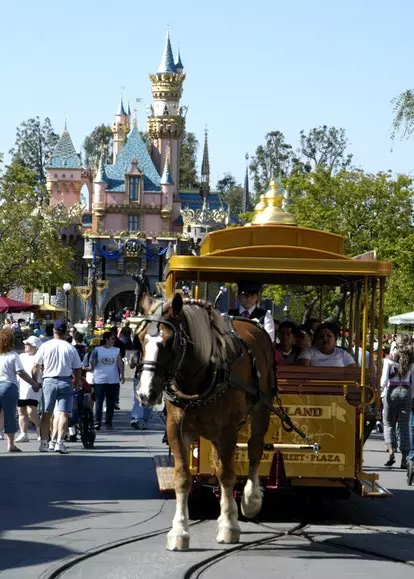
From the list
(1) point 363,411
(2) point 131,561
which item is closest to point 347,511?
(1) point 363,411

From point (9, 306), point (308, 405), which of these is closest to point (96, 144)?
point (9, 306)

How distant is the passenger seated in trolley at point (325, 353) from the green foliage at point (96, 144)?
11045cm

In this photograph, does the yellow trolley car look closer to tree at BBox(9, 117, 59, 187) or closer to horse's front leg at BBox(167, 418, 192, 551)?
horse's front leg at BBox(167, 418, 192, 551)

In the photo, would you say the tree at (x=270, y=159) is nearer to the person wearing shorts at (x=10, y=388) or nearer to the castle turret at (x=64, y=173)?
the castle turret at (x=64, y=173)

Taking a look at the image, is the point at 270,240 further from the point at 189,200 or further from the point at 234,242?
the point at 189,200

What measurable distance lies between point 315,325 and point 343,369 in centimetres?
178

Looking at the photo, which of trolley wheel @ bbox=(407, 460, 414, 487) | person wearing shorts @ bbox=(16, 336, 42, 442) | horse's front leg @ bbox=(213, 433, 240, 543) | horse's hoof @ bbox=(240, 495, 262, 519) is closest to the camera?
horse's front leg @ bbox=(213, 433, 240, 543)

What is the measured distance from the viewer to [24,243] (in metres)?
56.2

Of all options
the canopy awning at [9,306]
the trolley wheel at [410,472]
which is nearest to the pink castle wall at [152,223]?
the canopy awning at [9,306]

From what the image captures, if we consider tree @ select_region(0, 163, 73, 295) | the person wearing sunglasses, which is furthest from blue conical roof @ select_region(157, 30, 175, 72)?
the person wearing sunglasses

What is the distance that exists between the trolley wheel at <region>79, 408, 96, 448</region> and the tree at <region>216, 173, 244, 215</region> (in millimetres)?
107148

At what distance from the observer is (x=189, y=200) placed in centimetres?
11006

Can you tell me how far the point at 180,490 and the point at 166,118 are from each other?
321 feet

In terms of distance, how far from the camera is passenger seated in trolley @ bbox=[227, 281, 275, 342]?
41.3 ft
